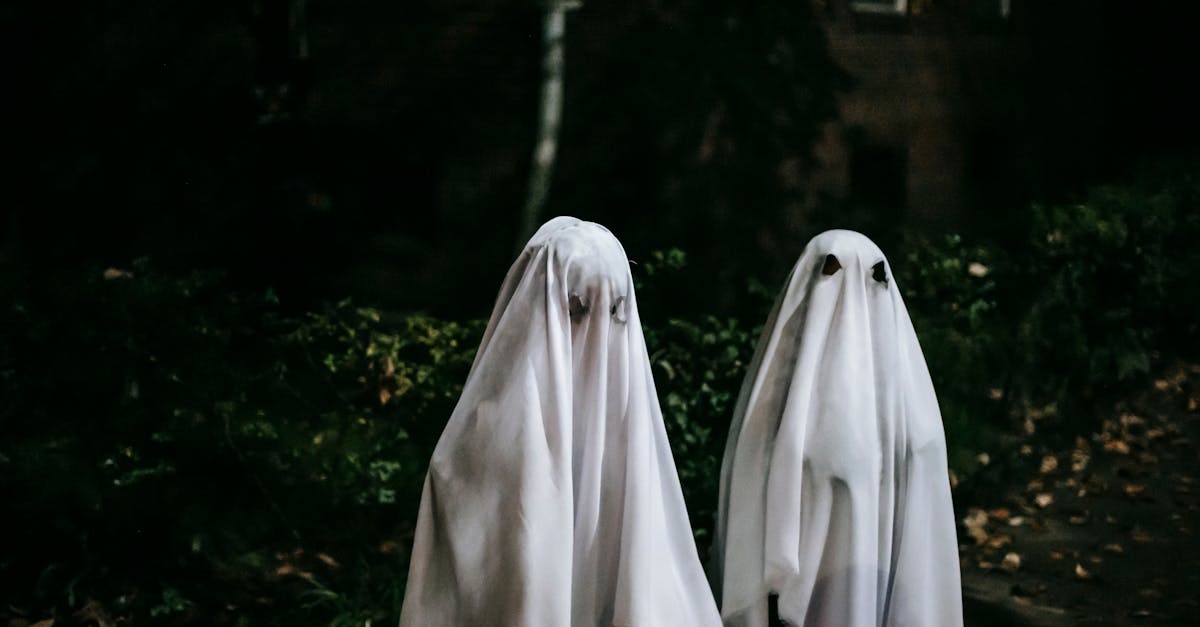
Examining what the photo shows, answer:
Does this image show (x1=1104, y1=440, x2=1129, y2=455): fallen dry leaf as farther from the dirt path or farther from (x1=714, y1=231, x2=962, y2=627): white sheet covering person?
(x1=714, y1=231, x2=962, y2=627): white sheet covering person

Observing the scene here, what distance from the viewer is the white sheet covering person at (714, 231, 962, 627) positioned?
429cm

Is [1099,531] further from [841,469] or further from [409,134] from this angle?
[409,134]

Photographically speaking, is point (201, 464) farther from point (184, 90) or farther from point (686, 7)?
point (686, 7)

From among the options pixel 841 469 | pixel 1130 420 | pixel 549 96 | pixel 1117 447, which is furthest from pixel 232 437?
pixel 1130 420

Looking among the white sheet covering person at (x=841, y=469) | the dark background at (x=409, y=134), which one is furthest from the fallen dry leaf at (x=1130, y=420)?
the white sheet covering person at (x=841, y=469)

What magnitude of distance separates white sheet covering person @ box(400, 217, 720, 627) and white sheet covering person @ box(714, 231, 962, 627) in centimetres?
80

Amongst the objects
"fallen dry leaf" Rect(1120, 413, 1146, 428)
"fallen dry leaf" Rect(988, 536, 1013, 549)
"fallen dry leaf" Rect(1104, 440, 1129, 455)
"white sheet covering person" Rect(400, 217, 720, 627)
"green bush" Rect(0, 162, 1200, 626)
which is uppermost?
"white sheet covering person" Rect(400, 217, 720, 627)

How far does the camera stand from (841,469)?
4.27 metres

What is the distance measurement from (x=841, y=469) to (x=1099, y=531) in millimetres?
4259

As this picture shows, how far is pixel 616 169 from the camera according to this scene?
10.8m

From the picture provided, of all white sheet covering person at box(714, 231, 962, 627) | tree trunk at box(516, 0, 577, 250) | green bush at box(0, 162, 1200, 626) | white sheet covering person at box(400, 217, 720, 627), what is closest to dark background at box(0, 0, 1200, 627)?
green bush at box(0, 162, 1200, 626)

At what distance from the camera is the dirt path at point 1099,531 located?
6.46m

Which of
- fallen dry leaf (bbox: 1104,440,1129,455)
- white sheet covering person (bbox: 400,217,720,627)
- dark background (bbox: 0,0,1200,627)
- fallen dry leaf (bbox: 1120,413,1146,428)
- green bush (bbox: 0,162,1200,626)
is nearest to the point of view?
white sheet covering person (bbox: 400,217,720,627)

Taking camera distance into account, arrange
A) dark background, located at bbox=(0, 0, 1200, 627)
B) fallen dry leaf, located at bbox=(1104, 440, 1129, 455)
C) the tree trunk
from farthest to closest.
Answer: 1. the tree trunk
2. fallen dry leaf, located at bbox=(1104, 440, 1129, 455)
3. dark background, located at bbox=(0, 0, 1200, 627)
